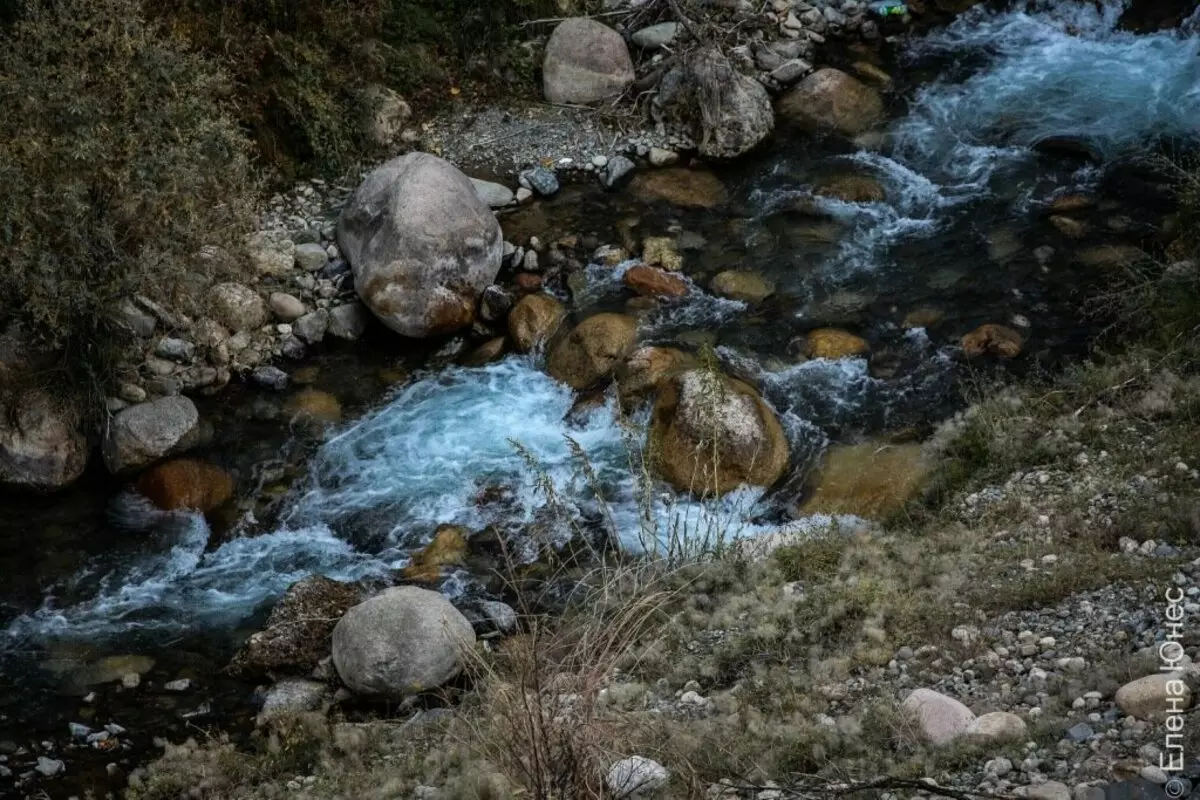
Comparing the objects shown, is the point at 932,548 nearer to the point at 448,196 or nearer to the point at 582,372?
the point at 582,372

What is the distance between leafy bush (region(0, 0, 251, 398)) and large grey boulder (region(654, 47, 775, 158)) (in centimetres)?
375

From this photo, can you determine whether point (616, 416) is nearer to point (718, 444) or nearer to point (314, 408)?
point (718, 444)

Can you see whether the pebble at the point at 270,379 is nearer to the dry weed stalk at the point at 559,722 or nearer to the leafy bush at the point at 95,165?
the leafy bush at the point at 95,165

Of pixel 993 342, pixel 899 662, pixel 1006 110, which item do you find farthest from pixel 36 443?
pixel 1006 110

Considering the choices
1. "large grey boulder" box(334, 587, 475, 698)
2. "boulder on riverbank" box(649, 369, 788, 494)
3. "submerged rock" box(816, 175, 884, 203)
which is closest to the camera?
"large grey boulder" box(334, 587, 475, 698)

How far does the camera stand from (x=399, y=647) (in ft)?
19.3

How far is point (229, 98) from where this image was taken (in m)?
8.92

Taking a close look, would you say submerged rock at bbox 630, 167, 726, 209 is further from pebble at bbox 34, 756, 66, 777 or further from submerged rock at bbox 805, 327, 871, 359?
pebble at bbox 34, 756, 66, 777

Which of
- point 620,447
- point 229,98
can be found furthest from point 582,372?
point 229,98

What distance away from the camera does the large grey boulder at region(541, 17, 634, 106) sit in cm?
1009

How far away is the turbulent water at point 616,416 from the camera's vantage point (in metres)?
6.86

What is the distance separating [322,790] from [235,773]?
637 millimetres

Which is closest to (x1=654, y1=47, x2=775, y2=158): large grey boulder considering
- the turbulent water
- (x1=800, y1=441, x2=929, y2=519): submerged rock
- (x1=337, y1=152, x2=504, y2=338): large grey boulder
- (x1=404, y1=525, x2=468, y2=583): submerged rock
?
the turbulent water

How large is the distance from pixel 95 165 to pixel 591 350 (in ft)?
10.5
